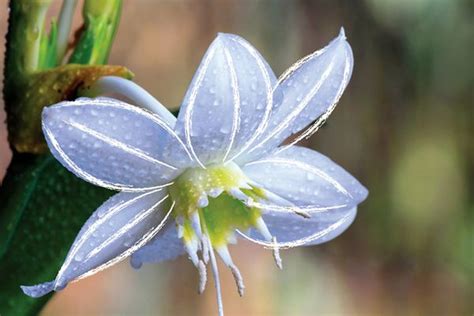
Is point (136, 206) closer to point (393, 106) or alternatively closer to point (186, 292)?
point (186, 292)

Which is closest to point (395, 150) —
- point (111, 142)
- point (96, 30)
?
point (96, 30)

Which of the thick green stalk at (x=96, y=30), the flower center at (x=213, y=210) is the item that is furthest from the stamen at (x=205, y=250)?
the thick green stalk at (x=96, y=30)

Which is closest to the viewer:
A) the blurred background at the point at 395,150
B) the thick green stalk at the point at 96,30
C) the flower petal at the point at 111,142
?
the flower petal at the point at 111,142

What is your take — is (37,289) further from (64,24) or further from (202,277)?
(64,24)

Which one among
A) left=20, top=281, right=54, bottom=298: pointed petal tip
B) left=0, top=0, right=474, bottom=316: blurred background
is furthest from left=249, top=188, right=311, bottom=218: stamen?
left=0, top=0, right=474, bottom=316: blurred background

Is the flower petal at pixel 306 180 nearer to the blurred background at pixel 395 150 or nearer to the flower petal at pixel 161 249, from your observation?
the flower petal at pixel 161 249

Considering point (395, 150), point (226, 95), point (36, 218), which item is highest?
point (226, 95)
